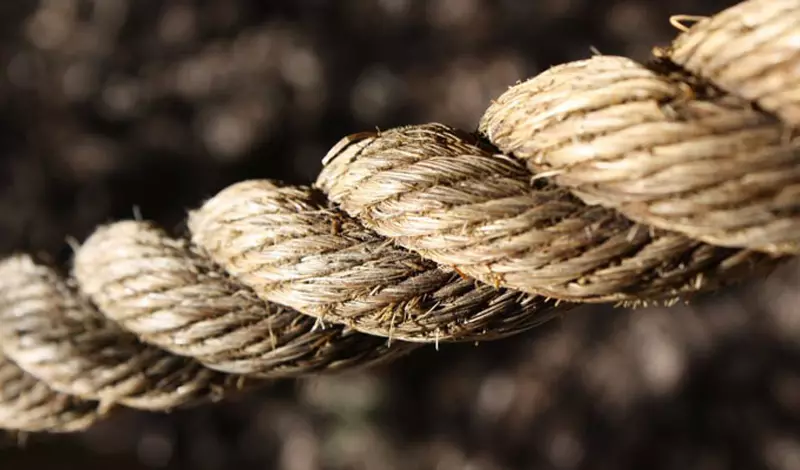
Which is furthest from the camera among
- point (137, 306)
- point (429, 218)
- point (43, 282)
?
point (43, 282)

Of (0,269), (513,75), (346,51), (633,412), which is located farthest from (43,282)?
(633,412)

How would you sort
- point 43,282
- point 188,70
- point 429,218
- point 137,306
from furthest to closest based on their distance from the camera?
point 188,70
point 43,282
point 137,306
point 429,218

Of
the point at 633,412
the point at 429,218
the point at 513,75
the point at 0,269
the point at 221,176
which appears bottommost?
the point at 633,412

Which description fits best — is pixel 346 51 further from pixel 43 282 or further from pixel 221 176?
pixel 43 282

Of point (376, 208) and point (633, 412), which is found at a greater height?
point (376, 208)

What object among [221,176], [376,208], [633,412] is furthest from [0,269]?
[633,412]

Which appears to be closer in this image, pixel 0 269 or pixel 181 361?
pixel 181 361
